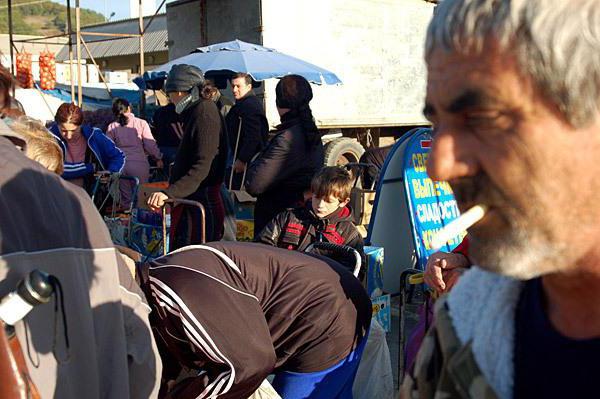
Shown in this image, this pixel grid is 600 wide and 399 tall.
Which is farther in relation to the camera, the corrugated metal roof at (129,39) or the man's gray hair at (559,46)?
the corrugated metal roof at (129,39)

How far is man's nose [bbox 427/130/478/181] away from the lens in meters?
1.03

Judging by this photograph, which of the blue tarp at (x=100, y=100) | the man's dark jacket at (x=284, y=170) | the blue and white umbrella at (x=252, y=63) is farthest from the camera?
the blue tarp at (x=100, y=100)

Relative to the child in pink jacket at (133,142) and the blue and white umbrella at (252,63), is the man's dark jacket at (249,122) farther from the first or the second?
the child in pink jacket at (133,142)

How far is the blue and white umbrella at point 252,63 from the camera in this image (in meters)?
8.47

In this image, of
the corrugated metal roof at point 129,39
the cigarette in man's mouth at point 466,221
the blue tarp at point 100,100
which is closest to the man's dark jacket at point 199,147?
the cigarette in man's mouth at point 466,221

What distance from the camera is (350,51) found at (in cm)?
1095

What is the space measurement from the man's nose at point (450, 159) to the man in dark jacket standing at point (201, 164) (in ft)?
13.4

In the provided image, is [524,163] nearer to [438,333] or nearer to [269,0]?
[438,333]

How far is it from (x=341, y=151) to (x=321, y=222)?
6.32 m

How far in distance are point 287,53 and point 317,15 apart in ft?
2.48

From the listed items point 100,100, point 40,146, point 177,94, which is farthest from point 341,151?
point 40,146

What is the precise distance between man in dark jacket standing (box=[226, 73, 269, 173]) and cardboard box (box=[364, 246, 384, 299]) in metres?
2.06

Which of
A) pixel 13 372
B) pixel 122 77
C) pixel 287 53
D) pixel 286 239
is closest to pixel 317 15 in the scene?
pixel 287 53

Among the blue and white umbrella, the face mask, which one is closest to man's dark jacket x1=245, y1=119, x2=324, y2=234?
the face mask
